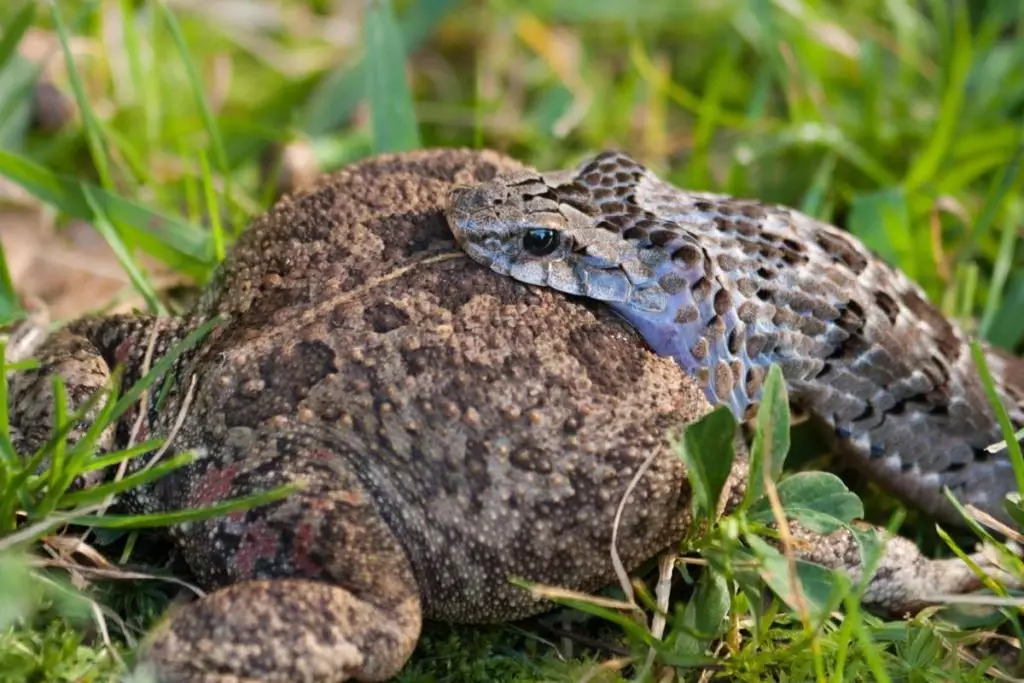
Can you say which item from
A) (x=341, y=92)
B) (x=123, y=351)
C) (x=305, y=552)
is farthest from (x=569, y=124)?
(x=305, y=552)

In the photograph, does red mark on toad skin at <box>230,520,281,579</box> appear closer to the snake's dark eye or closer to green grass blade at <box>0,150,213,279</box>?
the snake's dark eye

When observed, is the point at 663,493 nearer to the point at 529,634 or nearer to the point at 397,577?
the point at 529,634

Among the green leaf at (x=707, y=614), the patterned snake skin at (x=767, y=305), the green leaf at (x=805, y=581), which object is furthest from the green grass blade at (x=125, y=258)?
the green leaf at (x=805, y=581)

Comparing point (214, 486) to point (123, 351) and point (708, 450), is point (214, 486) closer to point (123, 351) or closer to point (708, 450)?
point (123, 351)

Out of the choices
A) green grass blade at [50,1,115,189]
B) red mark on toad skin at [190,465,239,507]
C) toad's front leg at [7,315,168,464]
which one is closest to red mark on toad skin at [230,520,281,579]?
red mark on toad skin at [190,465,239,507]

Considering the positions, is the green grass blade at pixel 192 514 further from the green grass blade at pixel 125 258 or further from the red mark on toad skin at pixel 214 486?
Answer: the green grass blade at pixel 125 258

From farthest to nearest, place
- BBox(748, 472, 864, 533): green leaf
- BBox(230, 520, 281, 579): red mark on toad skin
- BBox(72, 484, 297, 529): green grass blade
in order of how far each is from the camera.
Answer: BBox(748, 472, 864, 533): green leaf → BBox(230, 520, 281, 579): red mark on toad skin → BBox(72, 484, 297, 529): green grass blade

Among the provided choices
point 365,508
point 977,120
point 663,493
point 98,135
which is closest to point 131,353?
point 365,508
